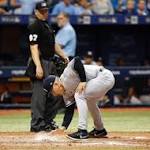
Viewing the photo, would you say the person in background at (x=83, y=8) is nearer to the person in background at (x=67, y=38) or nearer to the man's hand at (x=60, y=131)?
the person in background at (x=67, y=38)

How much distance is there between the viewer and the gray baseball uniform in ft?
24.3

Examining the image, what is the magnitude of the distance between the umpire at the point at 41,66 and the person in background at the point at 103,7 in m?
6.23

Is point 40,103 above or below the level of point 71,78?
below

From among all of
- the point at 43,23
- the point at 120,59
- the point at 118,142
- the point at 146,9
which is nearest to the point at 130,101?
the point at 120,59

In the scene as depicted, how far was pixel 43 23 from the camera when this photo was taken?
8898 mm

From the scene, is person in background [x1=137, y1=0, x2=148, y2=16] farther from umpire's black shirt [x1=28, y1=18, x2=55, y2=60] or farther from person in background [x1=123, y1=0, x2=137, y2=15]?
umpire's black shirt [x1=28, y1=18, x2=55, y2=60]

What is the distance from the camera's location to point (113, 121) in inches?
445

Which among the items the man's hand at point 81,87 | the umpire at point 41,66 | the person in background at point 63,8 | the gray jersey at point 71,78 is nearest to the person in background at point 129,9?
the person in background at point 63,8

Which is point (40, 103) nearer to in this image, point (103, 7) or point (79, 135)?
point (79, 135)

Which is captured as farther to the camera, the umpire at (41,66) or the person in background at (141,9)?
the person in background at (141,9)

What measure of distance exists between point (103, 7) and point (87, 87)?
25.6 feet

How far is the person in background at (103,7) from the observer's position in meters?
15.0

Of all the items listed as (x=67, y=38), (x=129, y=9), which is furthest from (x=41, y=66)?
(x=129, y=9)

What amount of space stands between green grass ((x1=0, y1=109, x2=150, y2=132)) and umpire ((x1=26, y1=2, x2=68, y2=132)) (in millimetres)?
632
